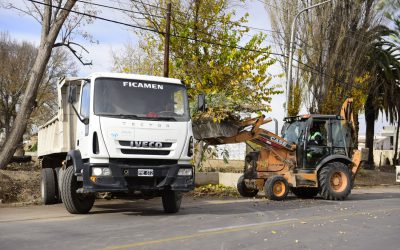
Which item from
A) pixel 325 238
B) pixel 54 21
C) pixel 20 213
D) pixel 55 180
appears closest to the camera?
pixel 325 238

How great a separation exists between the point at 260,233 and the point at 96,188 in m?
3.40

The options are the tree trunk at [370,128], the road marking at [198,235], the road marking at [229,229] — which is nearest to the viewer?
the road marking at [198,235]

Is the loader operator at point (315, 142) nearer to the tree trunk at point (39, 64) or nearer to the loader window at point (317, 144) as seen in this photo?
the loader window at point (317, 144)

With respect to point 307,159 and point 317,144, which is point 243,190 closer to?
point 307,159

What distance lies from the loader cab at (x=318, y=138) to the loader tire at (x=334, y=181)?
0.40 meters

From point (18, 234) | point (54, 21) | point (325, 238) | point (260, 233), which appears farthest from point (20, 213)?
point (54, 21)

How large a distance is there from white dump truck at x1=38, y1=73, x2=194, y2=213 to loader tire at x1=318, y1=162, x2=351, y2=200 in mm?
6112

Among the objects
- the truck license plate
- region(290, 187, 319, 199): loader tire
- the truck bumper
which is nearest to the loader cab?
region(290, 187, 319, 199): loader tire

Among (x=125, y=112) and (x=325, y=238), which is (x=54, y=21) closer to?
(x=125, y=112)

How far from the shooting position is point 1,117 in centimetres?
4531

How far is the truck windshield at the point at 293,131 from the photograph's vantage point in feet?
56.5

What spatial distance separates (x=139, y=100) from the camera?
1144cm

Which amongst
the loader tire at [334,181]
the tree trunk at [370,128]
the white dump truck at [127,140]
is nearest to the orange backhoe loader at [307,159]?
the loader tire at [334,181]

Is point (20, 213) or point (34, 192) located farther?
point (34, 192)
